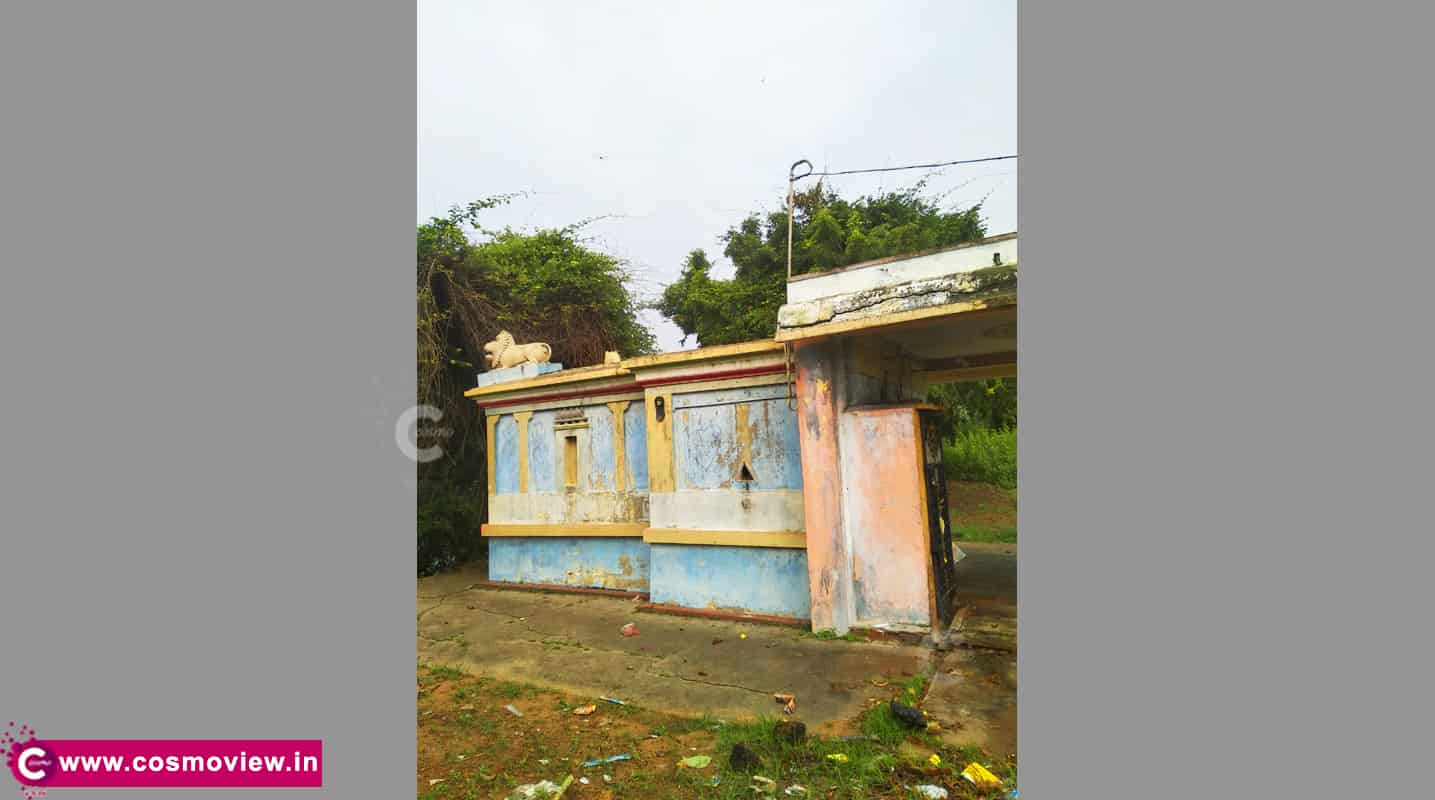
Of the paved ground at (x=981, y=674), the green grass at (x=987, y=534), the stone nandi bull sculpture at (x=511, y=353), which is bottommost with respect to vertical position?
the green grass at (x=987, y=534)

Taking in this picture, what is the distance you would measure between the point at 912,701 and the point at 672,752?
1.82 metres

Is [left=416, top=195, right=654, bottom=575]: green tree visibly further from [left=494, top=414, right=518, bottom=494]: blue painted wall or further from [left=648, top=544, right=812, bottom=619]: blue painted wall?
[left=648, top=544, right=812, bottom=619]: blue painted wall

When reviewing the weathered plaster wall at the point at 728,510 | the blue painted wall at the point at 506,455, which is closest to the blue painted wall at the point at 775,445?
the weathered plaster wall at the point at 728,510

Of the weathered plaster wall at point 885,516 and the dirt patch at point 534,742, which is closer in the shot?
the dirt patch at point 534,742

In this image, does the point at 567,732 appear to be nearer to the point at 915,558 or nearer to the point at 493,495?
the point at 915,558

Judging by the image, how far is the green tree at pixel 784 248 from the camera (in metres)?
13.7

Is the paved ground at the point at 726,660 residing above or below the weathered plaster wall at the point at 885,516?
below

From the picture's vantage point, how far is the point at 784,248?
15.0 metres

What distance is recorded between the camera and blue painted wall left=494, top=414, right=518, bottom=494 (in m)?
9.72

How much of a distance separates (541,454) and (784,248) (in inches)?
334

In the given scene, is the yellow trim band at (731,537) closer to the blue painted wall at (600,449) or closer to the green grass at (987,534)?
the blue painted wall at (600,449)

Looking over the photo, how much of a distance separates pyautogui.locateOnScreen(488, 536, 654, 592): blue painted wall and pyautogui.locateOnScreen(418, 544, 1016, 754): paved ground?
411 millimetres

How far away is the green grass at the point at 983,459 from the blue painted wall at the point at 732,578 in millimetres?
11382
